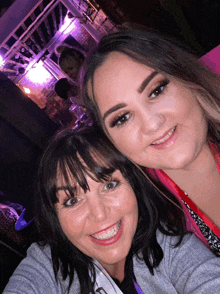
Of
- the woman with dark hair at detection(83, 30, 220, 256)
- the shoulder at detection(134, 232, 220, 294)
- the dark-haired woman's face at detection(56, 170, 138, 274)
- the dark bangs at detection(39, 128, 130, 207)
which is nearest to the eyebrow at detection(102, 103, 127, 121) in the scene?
the woman with dark hair at detection(83, 30, 220, 256)

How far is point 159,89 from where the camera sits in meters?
0.98

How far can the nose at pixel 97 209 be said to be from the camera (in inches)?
40.4

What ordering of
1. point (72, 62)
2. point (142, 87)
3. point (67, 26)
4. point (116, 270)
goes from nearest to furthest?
point (142, 87)
point (116, 270)
point (72, 62)
point (67, 26)

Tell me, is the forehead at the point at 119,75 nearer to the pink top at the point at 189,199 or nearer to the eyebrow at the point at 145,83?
the eyebrow at the point at 145,83

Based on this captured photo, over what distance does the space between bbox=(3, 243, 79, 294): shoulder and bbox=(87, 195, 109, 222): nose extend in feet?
1.74

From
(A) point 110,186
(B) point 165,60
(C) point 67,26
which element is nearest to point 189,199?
(A) point 110,186

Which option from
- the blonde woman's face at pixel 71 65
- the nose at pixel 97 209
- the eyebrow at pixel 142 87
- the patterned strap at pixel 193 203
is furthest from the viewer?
the blonde woman's face at pixel 71 65

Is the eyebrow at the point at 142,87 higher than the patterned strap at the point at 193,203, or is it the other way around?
the eyebrow at the point at 142,87

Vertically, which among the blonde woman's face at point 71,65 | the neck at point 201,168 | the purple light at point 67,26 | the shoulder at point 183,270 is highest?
the purple light at point 67,26

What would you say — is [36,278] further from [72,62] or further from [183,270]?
[72,62]

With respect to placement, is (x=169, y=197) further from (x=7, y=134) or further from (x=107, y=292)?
(x=7, y=134)

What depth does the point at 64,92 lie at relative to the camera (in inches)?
157

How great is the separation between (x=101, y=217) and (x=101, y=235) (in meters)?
0.12

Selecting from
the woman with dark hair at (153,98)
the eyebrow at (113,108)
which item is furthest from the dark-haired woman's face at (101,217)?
the eyebrow at (113,108)
